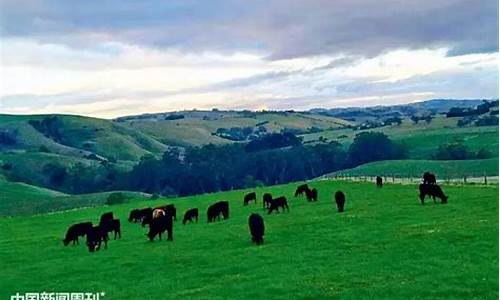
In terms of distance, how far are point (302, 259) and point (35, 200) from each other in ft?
335

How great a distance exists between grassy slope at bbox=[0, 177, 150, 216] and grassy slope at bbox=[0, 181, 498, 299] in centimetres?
6586

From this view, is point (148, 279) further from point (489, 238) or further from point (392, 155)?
point (392, 155)

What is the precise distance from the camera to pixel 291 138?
599ft

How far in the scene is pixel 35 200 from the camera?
397 feet

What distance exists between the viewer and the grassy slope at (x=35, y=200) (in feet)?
352

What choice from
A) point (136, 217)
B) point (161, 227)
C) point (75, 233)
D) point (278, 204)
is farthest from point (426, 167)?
point (161, 227)

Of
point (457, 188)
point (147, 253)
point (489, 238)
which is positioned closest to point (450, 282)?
point (489, 238)

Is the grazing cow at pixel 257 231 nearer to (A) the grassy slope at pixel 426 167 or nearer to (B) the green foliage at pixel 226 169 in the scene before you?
(A) the grassy slope at pixel 426 167

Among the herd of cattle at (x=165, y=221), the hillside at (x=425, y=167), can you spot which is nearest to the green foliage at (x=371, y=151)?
the hillside at (x=425, y=167)

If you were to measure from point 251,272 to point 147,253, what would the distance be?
865cm

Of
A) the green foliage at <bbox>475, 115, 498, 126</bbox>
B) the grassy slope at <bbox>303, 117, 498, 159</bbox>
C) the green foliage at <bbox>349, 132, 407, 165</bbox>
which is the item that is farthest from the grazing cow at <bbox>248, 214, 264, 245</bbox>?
the green foliage at <bbox>475, 115, 498, 126</bbox>

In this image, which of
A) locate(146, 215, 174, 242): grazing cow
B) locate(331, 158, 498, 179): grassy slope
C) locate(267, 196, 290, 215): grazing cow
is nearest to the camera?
locate(146, 215, 174, 242): grazing cow

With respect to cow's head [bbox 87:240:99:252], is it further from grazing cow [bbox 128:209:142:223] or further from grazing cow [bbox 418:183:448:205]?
grazing cow [bbox 418:183:448:205]

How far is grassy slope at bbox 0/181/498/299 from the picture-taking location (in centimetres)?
2136
